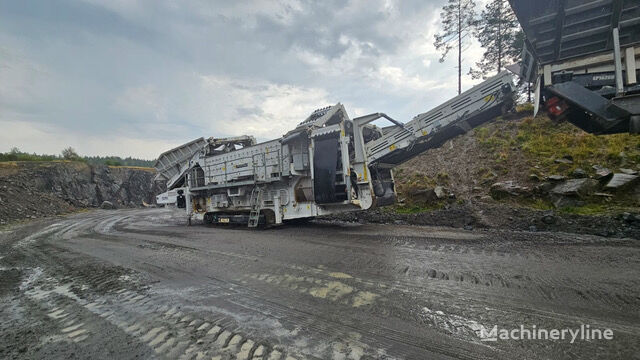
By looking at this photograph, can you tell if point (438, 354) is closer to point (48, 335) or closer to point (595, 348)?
point (595, 348)

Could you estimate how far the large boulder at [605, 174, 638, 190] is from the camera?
657 centimetres

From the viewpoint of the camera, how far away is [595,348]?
183cm

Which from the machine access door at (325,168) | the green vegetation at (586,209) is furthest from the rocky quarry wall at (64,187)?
the green vegetation at (586,209)

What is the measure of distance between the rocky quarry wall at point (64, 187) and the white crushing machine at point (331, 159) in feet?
26.2

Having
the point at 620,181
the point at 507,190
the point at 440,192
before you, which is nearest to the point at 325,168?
the point at 440,192

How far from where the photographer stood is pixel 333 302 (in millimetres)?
2811

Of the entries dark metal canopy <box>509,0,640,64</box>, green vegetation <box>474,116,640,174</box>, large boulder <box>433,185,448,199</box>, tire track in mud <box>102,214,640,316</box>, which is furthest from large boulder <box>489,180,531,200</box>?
dark metal canopy <box>509,0,640,64</box>

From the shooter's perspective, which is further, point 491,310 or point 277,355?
point 491,310

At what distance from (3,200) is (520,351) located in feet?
82.6

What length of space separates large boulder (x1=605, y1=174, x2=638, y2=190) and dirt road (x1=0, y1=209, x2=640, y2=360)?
108 inches

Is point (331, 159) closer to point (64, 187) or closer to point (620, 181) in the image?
point (620, 181)

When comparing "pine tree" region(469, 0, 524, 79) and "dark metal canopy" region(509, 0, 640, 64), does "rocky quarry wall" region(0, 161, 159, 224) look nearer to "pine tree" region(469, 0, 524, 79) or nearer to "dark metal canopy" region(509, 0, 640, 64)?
"dark metal canopy" region(509, 0, 640, 64)

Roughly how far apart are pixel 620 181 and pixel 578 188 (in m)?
0.76

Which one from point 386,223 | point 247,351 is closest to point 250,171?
point 386,223
